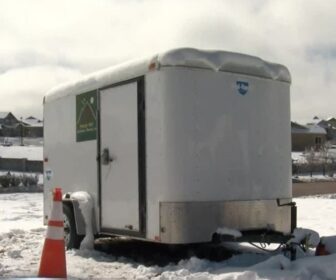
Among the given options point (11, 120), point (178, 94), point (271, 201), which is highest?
point (11, 120)

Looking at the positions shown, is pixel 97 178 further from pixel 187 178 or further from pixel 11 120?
pixel 11 120

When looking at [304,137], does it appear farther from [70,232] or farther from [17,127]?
[70,232]

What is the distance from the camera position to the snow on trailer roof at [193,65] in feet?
23.6

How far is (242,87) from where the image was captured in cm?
770

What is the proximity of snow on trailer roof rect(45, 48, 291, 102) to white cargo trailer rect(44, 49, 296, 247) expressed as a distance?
1cm

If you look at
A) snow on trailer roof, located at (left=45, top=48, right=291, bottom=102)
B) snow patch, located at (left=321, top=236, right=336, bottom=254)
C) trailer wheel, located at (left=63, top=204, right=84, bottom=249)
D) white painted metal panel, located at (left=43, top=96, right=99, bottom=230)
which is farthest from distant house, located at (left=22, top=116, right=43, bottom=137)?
snow patch, located at (left=321, top=236, right=336, bottom=254)

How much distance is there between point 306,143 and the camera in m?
86.5

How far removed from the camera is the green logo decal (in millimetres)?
8602

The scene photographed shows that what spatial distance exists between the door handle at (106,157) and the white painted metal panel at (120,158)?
0.14 ft

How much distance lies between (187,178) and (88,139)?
220 cm

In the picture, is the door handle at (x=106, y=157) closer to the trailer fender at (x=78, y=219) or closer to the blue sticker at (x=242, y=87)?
the trailer fender at (x=78, y=219)

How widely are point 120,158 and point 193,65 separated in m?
1.62

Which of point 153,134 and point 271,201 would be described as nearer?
point 153,134

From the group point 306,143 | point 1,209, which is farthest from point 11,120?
point 1,209
